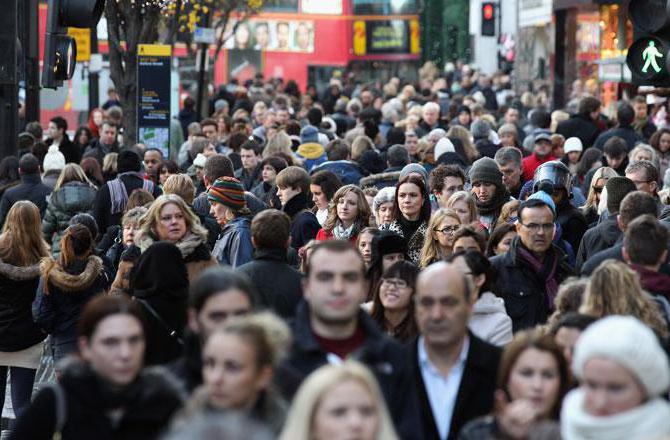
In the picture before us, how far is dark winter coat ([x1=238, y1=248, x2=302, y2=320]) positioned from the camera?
Result: 9.07 m

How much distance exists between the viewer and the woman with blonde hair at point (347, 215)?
12.4 meters

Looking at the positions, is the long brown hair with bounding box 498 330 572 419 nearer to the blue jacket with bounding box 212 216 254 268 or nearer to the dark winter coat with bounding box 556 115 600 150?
A: the blue jacket with bounding box 212 216 254 268

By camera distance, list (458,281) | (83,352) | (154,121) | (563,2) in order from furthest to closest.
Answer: (563,2), (154,121), (458,281), (83,352)

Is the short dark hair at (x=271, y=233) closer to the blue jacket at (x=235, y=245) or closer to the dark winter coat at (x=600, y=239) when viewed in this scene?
the blue jacket at (x=235, y=245)

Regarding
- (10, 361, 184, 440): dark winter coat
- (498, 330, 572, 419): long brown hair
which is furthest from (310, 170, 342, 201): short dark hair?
(10, 361, 184, 440): dark winter coat

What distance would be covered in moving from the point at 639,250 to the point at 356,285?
2852 mm

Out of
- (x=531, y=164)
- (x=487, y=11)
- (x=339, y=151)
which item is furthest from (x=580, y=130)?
(x=487, y=11)

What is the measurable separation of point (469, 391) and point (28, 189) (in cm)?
1035

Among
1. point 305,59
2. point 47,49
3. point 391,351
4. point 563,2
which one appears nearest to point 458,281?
point 391,351

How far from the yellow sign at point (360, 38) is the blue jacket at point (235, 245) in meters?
45.5

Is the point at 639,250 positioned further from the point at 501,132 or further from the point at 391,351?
the point at 501,132

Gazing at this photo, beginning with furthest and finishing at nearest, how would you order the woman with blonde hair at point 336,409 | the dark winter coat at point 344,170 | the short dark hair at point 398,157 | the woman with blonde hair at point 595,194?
the short dark hair at point 398,157 < the dark winter coat at point 344,170 < the woman with blonde hair at point 595,194 < the woman with blonde hair at point 336,409

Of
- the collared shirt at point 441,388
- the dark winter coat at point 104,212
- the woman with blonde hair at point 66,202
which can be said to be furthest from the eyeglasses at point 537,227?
the woman with blonde hair at point 66,202

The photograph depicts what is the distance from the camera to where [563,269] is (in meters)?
10.4
